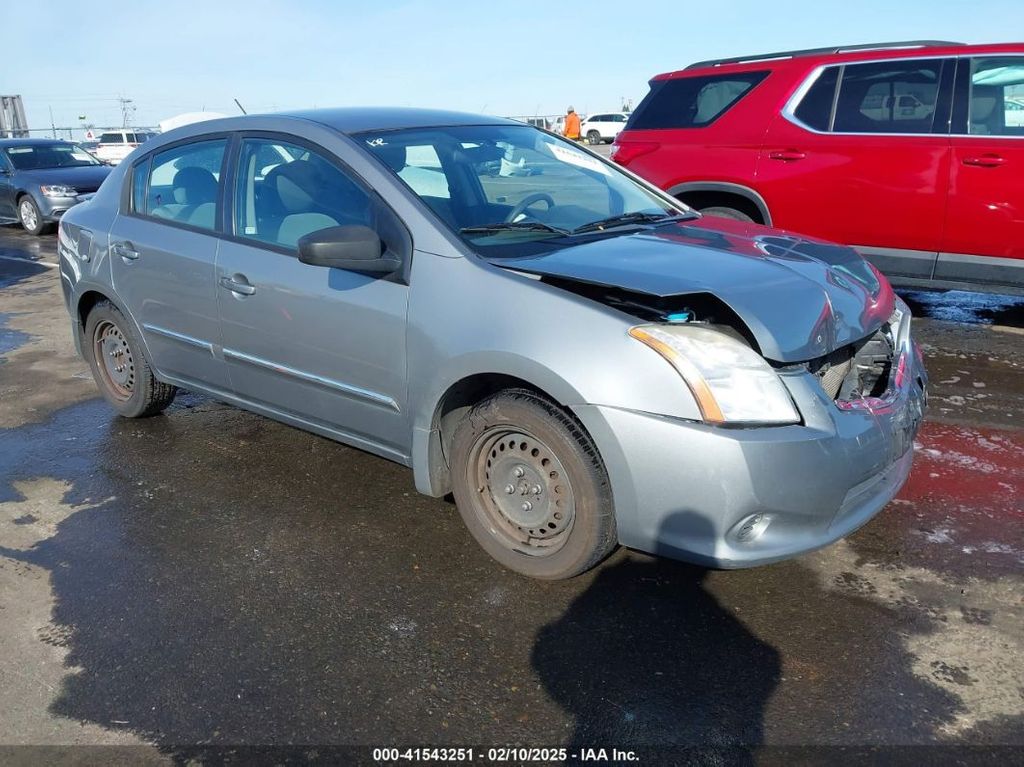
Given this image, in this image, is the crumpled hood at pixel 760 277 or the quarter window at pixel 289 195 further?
the quarter window at pixel 289 195

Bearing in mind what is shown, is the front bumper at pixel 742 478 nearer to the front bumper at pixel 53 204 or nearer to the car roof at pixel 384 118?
the car roof at pixel 384 118

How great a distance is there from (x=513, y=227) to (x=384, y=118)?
0.92 metres

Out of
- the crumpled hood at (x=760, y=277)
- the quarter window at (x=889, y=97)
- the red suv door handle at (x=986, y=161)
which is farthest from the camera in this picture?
the quarter window at (x=889, y=97)

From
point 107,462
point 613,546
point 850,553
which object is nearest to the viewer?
point 613,546

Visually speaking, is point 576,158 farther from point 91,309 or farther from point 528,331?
point 91,309

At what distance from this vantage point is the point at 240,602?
122 inches

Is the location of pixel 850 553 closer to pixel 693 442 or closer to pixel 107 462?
pixel 693 442

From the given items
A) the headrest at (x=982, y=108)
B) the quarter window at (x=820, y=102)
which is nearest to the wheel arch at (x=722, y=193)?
the quarter window at (x=820, y=102)

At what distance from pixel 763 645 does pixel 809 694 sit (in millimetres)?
251

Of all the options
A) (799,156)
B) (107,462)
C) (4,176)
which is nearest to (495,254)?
(107,462)

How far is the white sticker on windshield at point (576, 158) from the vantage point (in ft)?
13.9

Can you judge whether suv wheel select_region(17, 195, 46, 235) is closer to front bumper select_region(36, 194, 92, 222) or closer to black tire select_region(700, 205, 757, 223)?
front bumper select_region(36, 194, 92, 222)

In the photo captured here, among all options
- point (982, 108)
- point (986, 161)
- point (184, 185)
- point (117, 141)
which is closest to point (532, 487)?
point (184, 185)

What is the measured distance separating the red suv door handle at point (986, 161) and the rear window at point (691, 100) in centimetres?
163
